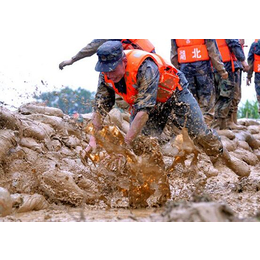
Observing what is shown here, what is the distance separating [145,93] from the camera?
3789 mm

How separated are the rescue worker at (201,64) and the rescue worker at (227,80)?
0.98 meters

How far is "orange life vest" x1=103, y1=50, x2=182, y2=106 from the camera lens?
3.82m

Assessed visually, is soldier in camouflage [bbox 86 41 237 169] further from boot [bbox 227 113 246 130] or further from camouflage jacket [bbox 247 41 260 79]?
camouflage jacket [bbox 247 41 260 79]

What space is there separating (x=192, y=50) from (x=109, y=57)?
3415 millimetres

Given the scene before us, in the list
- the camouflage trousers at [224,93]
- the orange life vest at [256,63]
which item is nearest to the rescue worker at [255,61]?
the orange life vest at [256,63]

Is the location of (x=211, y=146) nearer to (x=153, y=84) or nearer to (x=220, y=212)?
(x=153, y=84)

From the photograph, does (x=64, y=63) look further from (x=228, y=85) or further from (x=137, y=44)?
(x=228, y=85)

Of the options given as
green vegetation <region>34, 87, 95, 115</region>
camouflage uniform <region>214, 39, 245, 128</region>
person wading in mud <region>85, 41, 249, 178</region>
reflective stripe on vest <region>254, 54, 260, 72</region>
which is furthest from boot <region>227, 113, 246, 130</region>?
person wading in mud <region>85, 41, 249, 178</region>

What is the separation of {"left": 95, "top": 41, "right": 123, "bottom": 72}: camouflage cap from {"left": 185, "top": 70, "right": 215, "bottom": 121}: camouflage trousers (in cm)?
338

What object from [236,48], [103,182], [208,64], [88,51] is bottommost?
[103,182]

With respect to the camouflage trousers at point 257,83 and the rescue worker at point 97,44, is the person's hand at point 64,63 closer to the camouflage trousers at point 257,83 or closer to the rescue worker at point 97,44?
the rescue worker at point 97,44

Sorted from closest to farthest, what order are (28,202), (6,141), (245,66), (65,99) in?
1. (28,202)
2. (6,141)
3. (65,99)
4. (245,66)

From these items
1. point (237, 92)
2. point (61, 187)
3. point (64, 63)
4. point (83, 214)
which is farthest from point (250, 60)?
point (83, 214)

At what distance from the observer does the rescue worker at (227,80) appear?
7.93 metres
